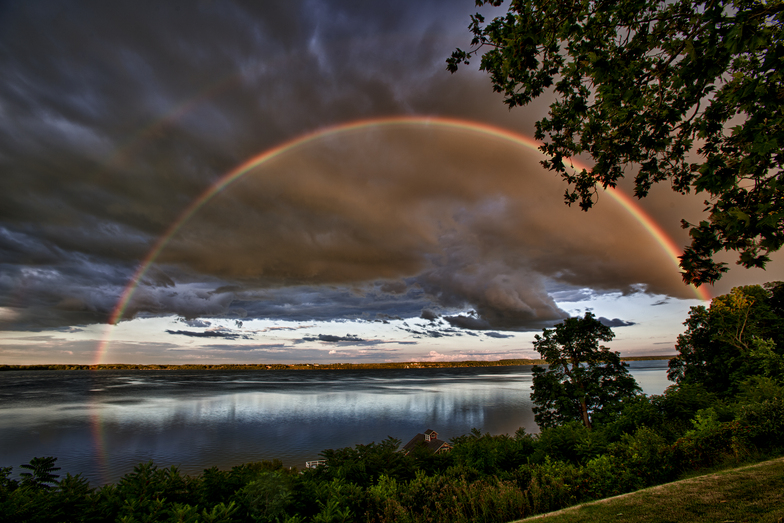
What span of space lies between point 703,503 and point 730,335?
32.5 meters

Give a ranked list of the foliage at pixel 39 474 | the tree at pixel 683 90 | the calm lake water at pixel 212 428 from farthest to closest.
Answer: the calm lake water at pixel 212 428 < the foliage at pixel 39 474 < the tree at pixel 683 90

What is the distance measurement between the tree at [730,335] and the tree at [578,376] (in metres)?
5.41

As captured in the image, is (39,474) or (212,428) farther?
(212,428)

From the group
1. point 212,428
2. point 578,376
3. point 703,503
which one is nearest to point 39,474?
point 703,503

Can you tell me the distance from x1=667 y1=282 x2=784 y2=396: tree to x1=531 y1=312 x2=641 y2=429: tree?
541 centimetres

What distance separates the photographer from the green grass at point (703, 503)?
510 cm

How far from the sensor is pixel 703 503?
224 inches

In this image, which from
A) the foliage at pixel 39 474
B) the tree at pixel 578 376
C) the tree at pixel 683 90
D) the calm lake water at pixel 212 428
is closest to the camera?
the tree at pixel 683 90

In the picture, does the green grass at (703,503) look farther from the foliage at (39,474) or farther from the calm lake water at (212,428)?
the calm lake water at (212,428)

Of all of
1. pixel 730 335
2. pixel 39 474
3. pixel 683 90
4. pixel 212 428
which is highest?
pixel 683 90

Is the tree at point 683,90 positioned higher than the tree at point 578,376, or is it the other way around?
the tree at point 683,90

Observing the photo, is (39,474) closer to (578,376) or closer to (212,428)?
(578,376)

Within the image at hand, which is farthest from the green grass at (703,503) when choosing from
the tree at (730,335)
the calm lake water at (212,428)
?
the calm lake water at (212,428)

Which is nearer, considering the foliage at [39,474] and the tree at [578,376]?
the foliage at [39,474]
